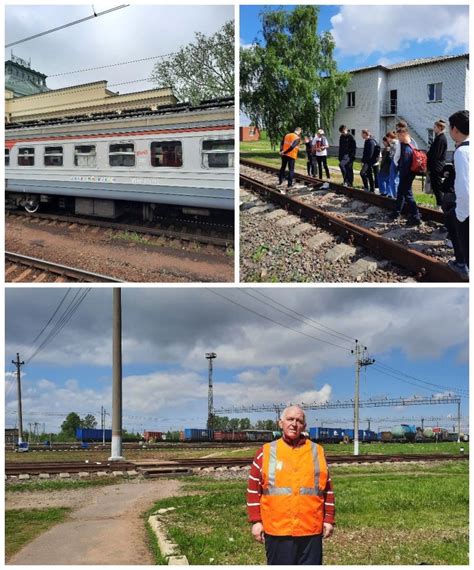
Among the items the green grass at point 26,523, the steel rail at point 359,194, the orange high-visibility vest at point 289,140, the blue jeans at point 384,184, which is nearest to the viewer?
the green grass at point 26,523

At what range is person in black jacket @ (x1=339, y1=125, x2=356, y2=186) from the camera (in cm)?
1016

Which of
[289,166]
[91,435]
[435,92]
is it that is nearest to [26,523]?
[289,166]

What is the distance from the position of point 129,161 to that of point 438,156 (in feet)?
17.3

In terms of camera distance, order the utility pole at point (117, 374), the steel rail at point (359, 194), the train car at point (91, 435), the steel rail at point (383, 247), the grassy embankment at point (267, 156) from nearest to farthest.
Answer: the steel rail at point (383, 247), the steel rail at point (359, 194), the grassy embankment at point (267, 156), the utility pole at point (117, 374), the train car at point (91, 435)

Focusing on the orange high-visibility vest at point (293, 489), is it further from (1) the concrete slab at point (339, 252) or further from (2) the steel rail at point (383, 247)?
(1) the concrete slab at point (339, 252)

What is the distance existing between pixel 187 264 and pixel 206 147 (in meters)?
1.89

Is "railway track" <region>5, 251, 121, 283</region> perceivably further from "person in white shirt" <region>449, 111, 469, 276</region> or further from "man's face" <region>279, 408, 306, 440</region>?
"person in white shirt" <region>449, 111, 469, 276</region>

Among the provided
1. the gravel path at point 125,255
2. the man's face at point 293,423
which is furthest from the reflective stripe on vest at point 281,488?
the gravel path at point 125,255

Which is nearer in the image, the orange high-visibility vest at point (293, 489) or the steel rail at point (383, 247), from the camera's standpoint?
the orange high-visibility vest at point (293, 489)

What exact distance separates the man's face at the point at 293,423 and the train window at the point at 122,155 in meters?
6.86

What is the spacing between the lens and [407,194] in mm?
7535

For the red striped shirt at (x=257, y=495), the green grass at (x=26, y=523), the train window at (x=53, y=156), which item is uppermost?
the train window at (x=53, y=156)

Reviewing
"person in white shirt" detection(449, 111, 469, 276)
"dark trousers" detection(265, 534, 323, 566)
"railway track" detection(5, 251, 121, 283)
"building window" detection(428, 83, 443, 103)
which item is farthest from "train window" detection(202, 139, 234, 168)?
"dark trousers" detection(265, 534, 323, 566)

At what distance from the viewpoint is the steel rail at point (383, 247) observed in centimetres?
566
